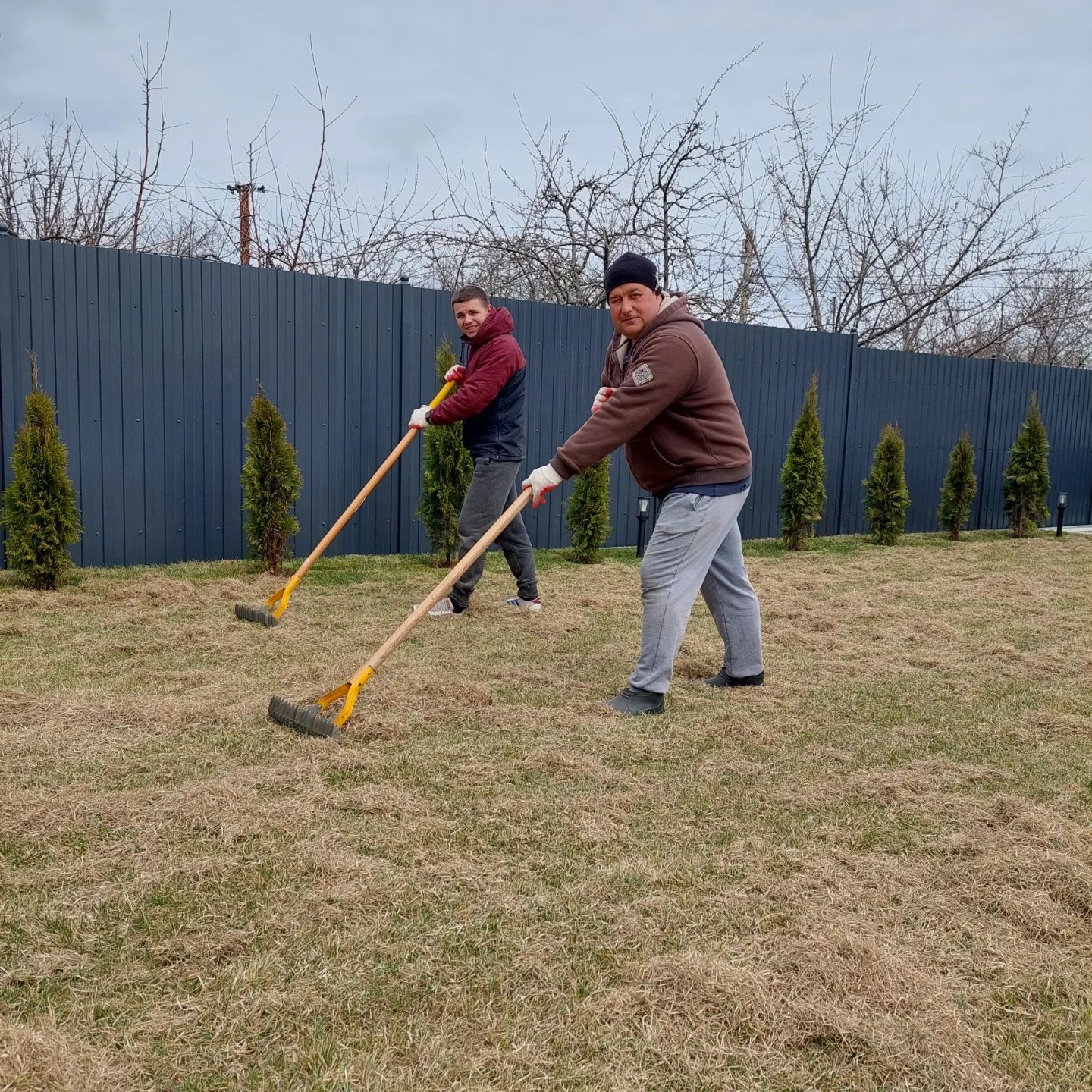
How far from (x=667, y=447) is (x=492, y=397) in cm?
167

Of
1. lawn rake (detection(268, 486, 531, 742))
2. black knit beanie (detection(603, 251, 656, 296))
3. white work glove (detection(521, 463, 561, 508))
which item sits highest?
black knit beanie (detection(603, 251, 656, 296))

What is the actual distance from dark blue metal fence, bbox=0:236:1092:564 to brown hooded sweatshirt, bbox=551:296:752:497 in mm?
3921

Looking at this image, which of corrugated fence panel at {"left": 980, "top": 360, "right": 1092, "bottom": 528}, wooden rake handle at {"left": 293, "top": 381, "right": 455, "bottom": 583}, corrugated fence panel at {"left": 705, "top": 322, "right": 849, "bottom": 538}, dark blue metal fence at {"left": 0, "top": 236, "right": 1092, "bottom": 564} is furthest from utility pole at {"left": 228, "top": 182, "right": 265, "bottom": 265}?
corrugated fence panel at {"left": 980, "top": 360, "right": 1092, "bottom": 528}

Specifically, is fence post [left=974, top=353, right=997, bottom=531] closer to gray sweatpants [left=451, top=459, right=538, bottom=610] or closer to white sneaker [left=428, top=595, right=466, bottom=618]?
gray sweatpants [left=451, top=459, right=538, bottom=610]

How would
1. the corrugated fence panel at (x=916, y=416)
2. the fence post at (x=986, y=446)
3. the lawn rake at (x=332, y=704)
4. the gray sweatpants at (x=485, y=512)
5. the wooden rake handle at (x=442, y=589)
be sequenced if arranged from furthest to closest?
the fence post at (x=986, y=446) < the corrugated fence panel at (x=916, y=416) < the gray sweatpants at (x=485, y=512) < the wooden rake handle at (x=442, y=589) < the lawn rake at (x=332, y=704)

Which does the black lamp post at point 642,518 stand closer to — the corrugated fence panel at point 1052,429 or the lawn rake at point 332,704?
the lawn rake at point 332,704

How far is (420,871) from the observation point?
2.26 meters

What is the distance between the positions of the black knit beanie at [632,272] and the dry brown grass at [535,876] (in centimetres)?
159

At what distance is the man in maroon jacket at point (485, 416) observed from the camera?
5.12 metres

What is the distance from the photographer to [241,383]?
22.7 feet

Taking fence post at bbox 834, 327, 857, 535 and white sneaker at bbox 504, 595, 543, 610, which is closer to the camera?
white sneaker at bbox 504, 595, 543, 610

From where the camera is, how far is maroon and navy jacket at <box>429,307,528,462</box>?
511cm

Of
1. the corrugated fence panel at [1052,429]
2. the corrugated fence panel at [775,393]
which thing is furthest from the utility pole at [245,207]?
the corrugated fence panel at [1052,429]

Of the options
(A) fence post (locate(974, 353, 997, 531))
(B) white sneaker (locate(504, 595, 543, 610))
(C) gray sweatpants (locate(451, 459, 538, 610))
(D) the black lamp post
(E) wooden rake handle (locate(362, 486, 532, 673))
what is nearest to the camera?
(E) wooden rake handle (locate(362, 486, 532, 673))
